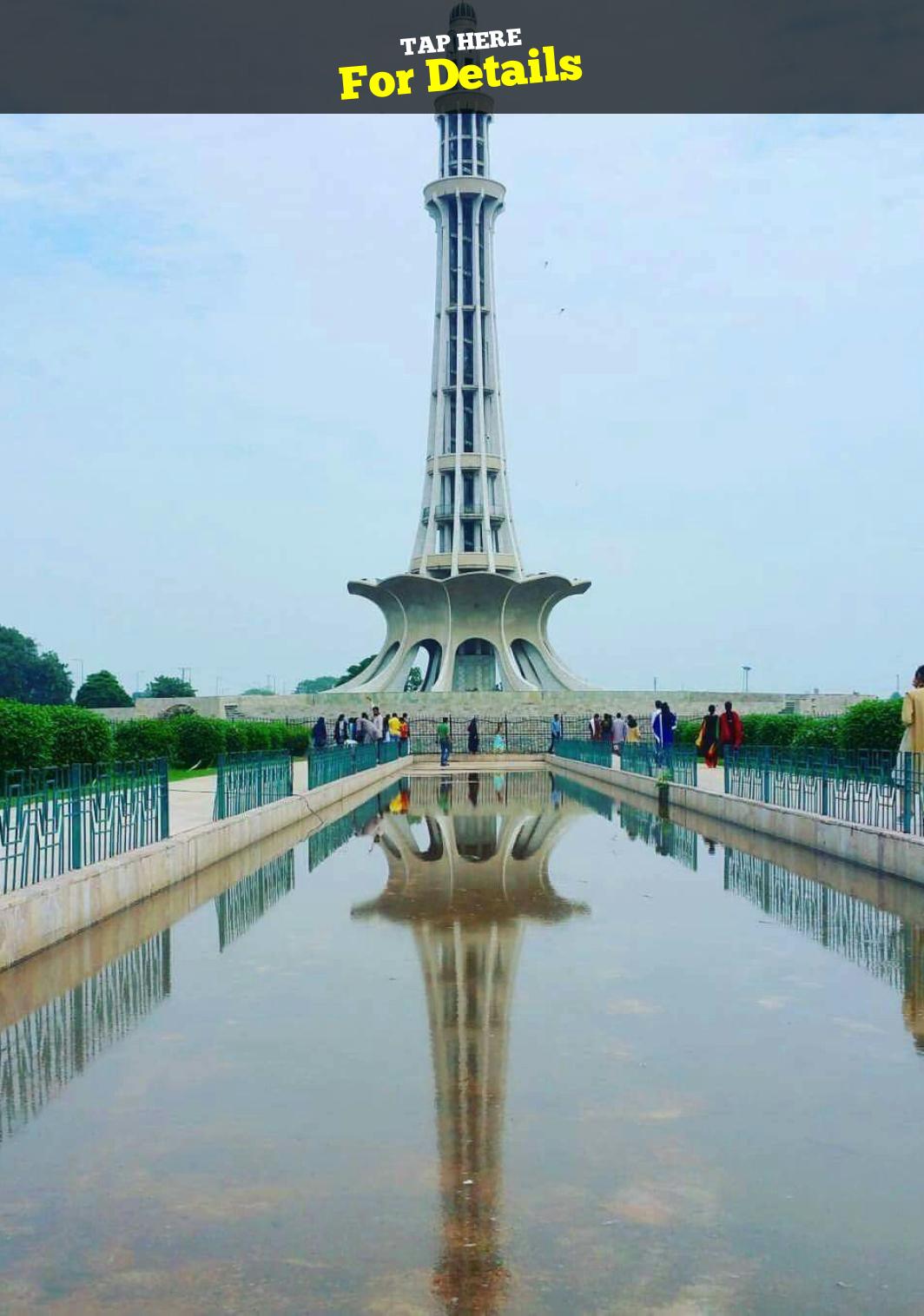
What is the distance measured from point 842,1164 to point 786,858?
7823mm

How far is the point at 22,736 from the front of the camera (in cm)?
1533

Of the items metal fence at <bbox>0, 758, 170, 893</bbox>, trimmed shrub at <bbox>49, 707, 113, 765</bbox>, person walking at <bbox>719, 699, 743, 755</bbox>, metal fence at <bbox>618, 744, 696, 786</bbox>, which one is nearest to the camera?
metal fence at <bbox>0, 758, 170, 893</bbox>

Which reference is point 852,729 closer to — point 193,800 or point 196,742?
point 193,800

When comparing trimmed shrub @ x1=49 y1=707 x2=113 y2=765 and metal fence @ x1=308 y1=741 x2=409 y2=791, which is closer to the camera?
trimmed shrub @ x1=49 y1=707 x2=113 y2=765

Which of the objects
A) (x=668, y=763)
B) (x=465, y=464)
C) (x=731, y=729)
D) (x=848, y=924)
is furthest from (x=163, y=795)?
(x=465, y=464)

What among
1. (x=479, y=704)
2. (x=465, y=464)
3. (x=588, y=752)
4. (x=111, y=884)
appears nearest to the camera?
(x=111, y=884)

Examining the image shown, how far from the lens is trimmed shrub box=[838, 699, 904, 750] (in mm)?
18266

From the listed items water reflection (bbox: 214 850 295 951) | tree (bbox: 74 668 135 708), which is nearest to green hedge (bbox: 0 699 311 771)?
water reflection (bbox: 214 850 295 951)

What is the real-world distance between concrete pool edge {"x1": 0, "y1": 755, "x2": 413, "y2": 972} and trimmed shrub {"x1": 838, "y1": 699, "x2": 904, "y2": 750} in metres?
8.39

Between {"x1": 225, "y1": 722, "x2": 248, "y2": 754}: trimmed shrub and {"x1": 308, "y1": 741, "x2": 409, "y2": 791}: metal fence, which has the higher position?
{"x1": 225, "y1": 722, "x2": 248, "y2": 754}: trimmed shrub

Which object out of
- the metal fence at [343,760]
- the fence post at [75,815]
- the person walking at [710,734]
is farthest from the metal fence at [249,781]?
the person walking at [710,734]

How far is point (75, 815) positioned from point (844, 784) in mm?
6316

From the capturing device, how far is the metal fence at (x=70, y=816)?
7.33m

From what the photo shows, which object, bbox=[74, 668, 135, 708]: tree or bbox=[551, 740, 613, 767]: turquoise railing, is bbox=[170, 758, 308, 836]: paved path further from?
bbox=[74, 668, 135, 708]: tree
